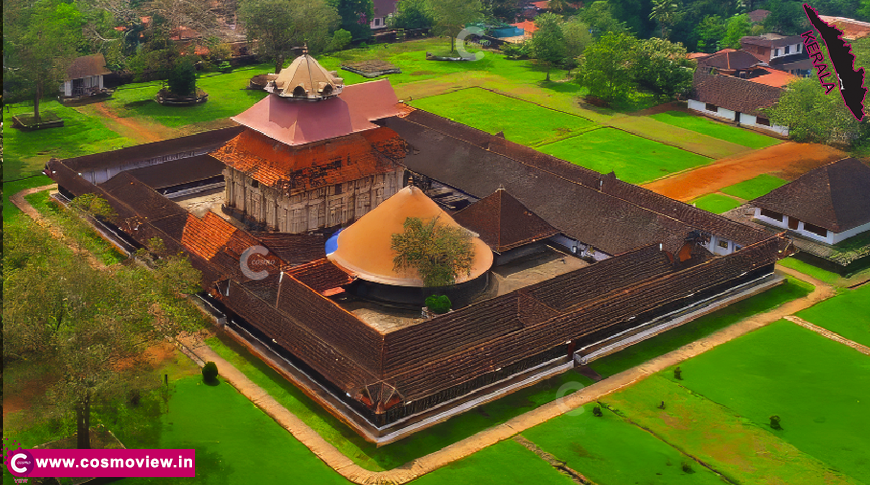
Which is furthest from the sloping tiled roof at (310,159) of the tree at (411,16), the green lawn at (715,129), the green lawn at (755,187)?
the tree at (411,16)

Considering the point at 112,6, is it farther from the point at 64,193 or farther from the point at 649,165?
the point at 649,165

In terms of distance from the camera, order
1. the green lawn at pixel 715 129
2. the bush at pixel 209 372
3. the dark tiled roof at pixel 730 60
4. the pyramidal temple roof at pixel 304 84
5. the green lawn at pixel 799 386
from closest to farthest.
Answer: the green lawn at pixel 799 386
the bush at pixel 209 372
the pyramidal temple roof at pixel 304 84
the green lawn at pixel 715 129
the dark tiled roof at pixel 730 60

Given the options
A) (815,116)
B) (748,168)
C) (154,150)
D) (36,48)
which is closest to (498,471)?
(154,150)

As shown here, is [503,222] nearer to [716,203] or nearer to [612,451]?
[716,203]

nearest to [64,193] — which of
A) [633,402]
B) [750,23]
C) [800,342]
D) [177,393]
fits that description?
[177,393]

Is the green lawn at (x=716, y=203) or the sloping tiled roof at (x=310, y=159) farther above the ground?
the sloping tiled roof at (x=310, y=159)

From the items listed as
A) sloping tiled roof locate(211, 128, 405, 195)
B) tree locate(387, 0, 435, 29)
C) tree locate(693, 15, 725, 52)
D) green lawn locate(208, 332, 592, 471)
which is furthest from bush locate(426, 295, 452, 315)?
tree locate(693, 15, 725, 52)

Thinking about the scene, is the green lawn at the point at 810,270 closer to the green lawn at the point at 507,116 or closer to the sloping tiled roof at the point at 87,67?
the green lawn at the point at 507,116
